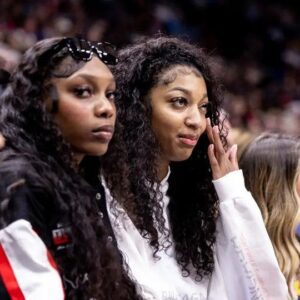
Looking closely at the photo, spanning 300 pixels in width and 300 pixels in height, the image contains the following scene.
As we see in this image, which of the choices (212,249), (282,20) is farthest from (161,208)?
(282,20)

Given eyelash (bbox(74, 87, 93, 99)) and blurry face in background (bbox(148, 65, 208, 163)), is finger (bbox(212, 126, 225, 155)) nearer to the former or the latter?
blurry face in background (bbox(148, 65, 208, 163))

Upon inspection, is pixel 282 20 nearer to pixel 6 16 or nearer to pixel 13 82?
pixel 6 16

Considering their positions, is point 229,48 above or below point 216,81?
above

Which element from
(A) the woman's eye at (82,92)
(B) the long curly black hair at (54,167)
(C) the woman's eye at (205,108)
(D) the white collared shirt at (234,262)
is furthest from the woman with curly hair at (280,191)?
(A) the woman's eye at (82,92)

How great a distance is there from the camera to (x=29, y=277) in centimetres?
190

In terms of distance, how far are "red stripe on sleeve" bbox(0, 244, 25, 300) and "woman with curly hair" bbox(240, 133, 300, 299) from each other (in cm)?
135

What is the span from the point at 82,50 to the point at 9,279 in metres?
0.60

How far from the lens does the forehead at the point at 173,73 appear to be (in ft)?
8.71

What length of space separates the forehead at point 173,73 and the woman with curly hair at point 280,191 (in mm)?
559

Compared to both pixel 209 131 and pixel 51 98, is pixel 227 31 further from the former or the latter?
pixel 51 98

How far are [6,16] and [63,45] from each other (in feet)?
14.7

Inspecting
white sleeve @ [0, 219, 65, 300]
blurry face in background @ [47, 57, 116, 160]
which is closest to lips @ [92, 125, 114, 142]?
blurry face in background @ [47, 57, 116, 160]

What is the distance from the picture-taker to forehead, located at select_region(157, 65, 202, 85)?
2656 mm

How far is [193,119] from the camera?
2633 millimetres
